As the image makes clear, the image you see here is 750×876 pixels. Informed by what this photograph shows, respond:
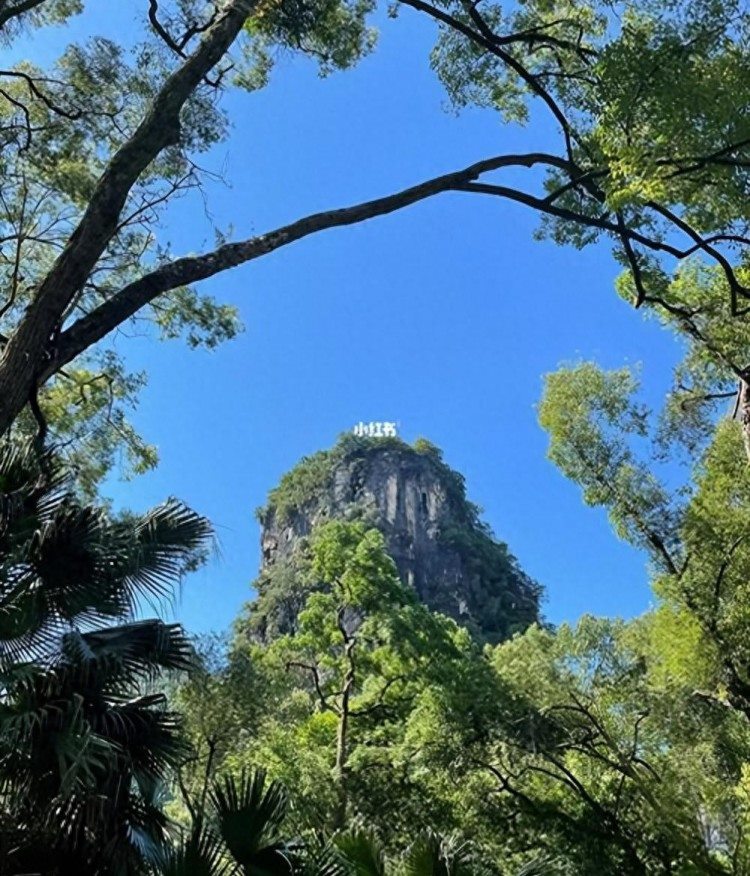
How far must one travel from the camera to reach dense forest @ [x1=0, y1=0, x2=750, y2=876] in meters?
4.50

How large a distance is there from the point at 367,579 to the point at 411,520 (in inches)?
2039

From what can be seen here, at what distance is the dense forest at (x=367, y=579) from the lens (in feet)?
14.8

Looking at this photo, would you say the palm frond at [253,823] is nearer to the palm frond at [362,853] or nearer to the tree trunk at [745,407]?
the palm frond at [362,853]

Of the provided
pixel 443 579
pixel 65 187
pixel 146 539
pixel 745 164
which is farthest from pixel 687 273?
pixel 443 579

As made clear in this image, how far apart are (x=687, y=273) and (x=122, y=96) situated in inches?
266

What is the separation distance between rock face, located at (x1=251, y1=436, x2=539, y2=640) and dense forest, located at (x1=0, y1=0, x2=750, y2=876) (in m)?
34.6

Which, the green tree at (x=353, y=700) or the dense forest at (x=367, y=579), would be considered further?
the green tree at (x=353, y=700)

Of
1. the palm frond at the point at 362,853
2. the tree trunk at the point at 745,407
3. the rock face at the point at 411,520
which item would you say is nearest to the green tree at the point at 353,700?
the palm frond at the point at 362,853

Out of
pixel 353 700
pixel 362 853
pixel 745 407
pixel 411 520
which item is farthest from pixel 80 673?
pixel 411 520

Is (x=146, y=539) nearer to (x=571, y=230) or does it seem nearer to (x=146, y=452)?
(x=571, y=230)

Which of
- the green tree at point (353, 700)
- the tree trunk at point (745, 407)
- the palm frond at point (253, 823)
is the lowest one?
the palm frond at point (253, 823)

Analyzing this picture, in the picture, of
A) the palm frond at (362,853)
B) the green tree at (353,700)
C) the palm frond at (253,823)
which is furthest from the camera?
the green tree at (353,700)

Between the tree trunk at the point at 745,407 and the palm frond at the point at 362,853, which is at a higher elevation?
the tree trunk at the point at 745,407

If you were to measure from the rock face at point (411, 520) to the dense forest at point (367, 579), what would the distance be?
3456 centimetres
